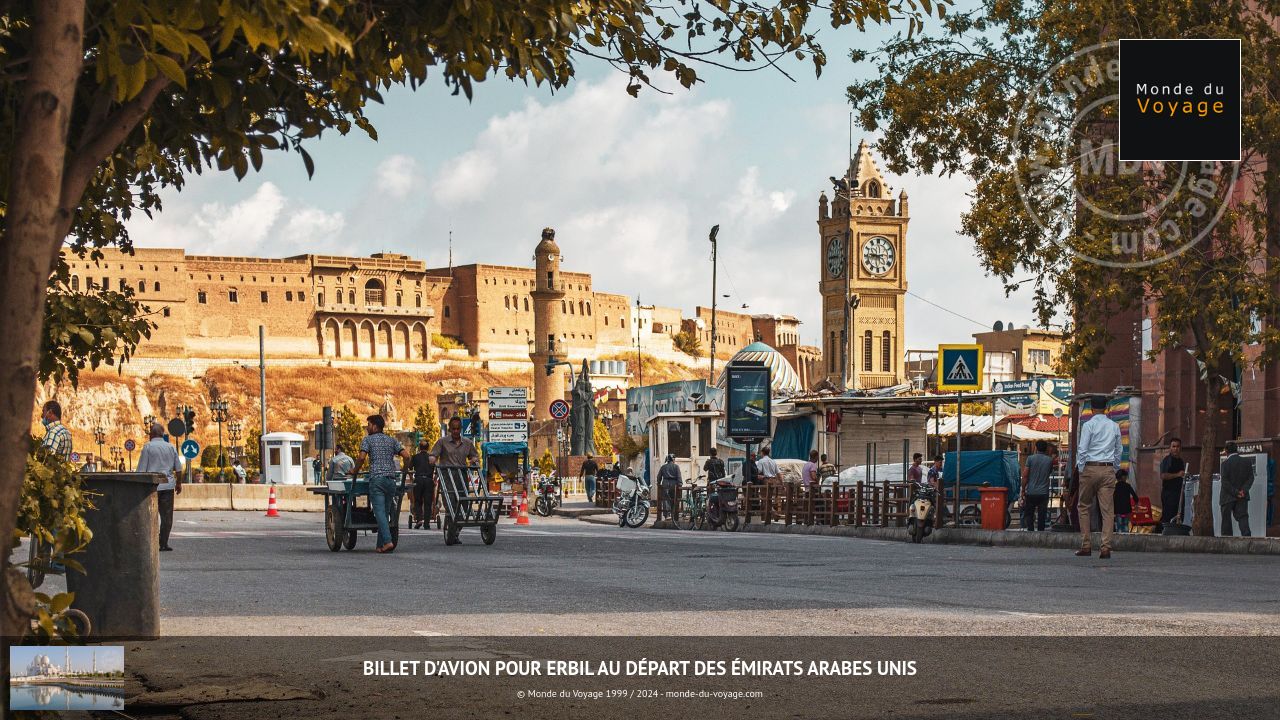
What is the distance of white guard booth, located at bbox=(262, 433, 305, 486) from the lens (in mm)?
76438

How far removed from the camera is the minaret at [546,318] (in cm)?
12075

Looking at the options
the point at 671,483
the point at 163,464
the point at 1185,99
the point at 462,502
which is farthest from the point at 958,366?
the point at 671,483

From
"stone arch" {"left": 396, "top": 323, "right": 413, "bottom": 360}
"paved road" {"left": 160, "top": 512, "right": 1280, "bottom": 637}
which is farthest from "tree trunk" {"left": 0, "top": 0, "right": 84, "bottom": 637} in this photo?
"stone arch" {"left": 396, "top": 323, "right": 413, "bottom": 360}

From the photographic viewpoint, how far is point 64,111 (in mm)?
4828

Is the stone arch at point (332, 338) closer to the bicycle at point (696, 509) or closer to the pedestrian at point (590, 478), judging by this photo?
the pedestrian at point (590, 478)

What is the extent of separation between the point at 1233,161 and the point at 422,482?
14372mm

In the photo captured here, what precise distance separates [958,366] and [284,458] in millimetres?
57803

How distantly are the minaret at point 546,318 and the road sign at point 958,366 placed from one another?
317 ft

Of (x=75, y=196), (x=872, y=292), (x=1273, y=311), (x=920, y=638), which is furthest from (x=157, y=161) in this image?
(x=872, y=292)

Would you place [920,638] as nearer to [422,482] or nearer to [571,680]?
[571,680]

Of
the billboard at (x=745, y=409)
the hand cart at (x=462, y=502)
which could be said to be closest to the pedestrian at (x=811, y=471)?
the billboard at (x=745, y=409)

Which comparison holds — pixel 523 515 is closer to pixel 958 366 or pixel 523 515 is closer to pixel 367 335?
pixel 958 366

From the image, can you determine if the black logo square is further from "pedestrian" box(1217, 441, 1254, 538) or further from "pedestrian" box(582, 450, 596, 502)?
"pedestrian" box(582, 450, 596, 502)

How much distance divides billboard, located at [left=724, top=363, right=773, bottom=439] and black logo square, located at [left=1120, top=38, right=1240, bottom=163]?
12387mm
